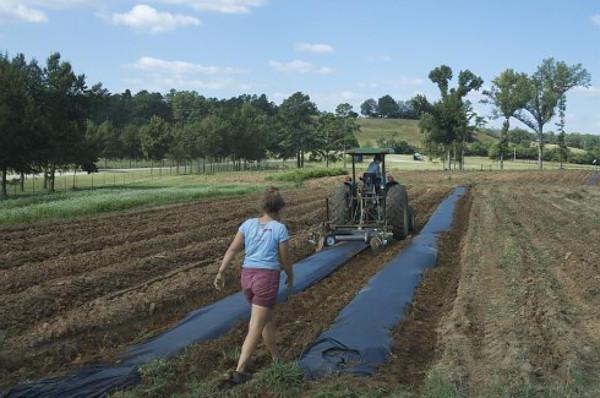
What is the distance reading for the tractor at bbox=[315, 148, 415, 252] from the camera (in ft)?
43.2

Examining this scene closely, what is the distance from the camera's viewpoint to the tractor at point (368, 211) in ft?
43.2

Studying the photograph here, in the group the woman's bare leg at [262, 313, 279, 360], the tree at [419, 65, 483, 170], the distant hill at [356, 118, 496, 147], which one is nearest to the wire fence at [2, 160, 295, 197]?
the tree at [419, 65, 483, 170]

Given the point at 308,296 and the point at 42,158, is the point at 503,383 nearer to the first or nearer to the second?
the point at 308,296

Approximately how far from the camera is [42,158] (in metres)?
33.9

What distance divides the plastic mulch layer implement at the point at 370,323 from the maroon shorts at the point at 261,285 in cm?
72

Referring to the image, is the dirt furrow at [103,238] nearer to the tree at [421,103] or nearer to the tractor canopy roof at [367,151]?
the tractor canopy roof at [367,151]

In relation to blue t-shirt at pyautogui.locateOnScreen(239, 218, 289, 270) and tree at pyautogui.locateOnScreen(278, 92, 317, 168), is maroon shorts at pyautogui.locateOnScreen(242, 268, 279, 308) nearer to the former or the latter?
blue t-shirt at pyautogui.locateOnScreen(239, 218, 289, 270)

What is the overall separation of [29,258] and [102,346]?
586 cm

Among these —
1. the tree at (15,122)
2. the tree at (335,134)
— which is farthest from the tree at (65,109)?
the tree at (335,134)

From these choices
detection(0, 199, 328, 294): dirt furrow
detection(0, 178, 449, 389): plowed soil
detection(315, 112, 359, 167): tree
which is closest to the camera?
detection(0, 178, 449, 389): plowed soil

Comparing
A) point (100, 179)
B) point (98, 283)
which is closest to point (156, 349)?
point (98, 283)

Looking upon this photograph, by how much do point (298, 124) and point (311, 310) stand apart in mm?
76256

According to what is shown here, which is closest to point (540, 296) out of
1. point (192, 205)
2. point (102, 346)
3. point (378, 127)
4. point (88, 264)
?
point (102, 346)

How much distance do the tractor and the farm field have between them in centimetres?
55
